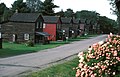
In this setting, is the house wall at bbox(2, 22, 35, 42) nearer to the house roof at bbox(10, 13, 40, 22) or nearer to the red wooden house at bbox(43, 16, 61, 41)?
the house roof at bbox(10, 13, 40, 22)

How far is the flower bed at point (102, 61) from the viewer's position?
26.8 ft

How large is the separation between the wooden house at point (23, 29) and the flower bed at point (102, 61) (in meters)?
56.7

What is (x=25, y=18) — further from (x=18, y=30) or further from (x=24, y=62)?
(x=24, y=62)

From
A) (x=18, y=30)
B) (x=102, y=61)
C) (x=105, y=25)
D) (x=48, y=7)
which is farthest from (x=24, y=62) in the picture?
(x=105, y=25)

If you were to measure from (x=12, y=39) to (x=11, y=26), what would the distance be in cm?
279

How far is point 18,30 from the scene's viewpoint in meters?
67.6

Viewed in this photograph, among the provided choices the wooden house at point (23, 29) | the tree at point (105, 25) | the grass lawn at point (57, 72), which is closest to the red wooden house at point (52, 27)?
the wooden house at point (23, 29)

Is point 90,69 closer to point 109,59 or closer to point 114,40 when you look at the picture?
point 109,59

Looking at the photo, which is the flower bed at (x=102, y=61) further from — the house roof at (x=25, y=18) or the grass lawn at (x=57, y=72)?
the house roof at (x=25, y=18)

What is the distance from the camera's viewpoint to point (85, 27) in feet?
470

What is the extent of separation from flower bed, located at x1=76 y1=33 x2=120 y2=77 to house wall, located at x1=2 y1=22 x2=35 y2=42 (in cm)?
5775

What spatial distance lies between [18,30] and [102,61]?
6017cm

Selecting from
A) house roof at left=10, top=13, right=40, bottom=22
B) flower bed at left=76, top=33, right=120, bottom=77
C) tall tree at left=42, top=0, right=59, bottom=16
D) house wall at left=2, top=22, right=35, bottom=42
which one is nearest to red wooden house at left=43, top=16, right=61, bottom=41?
house roof at left=10, top=13, right=40, bottom=22

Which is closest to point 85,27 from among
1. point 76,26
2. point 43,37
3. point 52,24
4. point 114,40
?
point 76,26
